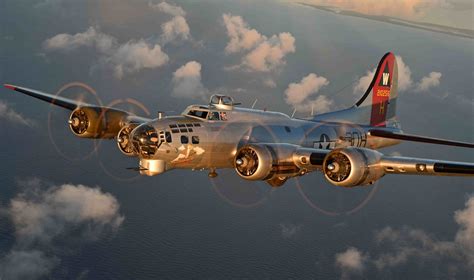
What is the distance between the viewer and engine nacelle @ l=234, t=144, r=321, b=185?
3225 cm

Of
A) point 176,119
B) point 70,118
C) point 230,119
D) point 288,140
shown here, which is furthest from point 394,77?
point 70,118

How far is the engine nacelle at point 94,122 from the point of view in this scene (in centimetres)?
3962

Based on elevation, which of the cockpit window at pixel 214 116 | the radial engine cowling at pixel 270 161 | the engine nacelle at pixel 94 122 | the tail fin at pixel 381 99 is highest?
the tail fin at pixel 381 99

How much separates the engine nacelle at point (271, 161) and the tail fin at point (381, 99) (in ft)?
50.5

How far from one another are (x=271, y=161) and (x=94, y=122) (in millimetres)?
13950

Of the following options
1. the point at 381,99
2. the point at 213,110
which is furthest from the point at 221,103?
the point at 381,99

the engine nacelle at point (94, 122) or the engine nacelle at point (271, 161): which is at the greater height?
the engine nacelle at point (94, 122)

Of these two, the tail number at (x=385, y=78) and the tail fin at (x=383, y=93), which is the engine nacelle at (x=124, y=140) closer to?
the tail fin at (x=383, y=93)

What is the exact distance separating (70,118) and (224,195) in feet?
42.0

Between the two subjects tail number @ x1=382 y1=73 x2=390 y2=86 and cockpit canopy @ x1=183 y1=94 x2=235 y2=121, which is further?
tail number @ x1=382 y1=73 x2=390 y2=86

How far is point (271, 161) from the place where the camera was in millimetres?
32438

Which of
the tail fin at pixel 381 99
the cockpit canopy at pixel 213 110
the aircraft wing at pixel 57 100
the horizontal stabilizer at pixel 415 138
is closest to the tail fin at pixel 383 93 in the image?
the tail fin at pixel 381 99

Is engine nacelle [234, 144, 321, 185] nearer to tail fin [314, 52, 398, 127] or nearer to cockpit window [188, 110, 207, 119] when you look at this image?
cockpit window [188, 110, 207, 119]

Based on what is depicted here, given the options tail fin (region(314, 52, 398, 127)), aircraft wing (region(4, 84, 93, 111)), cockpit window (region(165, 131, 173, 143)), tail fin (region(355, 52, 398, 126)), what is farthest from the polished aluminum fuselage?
aircraft wing (region(4, 84, 93, 111))
